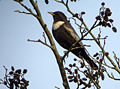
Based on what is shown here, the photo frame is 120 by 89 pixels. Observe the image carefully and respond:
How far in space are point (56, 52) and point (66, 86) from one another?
55 cm

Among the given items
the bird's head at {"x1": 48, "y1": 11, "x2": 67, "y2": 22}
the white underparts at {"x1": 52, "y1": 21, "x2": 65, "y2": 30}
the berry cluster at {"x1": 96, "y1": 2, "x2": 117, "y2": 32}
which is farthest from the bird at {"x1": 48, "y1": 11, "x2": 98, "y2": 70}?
the berry cluster at {"x1": 96, "y1": 2, "x2": 117, "y2": 32}

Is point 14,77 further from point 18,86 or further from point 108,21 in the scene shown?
point 108,21

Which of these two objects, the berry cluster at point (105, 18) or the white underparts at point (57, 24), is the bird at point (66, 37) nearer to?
the white underparts at point (57, 24)

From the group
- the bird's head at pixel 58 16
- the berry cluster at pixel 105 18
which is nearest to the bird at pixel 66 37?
the bird's head at pixel 58 16

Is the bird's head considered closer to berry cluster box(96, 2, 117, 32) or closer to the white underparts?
the white underparts

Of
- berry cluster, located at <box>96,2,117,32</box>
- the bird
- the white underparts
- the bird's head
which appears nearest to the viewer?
berry cluster, located at <box>96,2,117,32</box>

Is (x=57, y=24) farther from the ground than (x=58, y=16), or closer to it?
closer to it

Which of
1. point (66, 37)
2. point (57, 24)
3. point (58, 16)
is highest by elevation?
point (58, 16)

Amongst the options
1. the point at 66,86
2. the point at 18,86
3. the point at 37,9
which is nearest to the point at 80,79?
the point at 66,86

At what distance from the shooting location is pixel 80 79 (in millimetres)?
2924

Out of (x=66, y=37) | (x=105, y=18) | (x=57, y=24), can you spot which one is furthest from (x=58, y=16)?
(x=105, y=18)

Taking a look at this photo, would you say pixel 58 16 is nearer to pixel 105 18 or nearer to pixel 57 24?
pixel 57 24

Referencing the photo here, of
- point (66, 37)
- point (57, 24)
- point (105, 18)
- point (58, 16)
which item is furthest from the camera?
point (58, 16)

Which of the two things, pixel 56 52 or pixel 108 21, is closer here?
pixel 108 21
